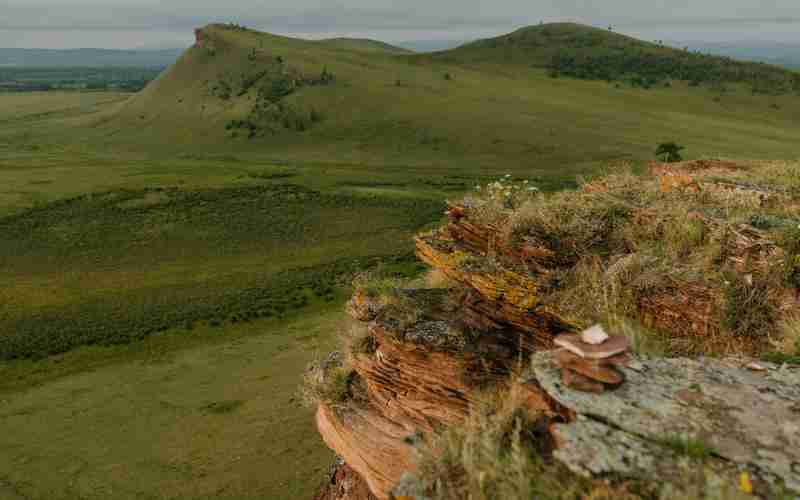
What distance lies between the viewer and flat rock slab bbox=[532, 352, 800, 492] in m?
3.16

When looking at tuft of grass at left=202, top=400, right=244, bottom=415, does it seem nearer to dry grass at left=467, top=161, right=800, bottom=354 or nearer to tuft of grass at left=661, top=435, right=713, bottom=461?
dry grass at left=467, top=161, right=800, bottom=354

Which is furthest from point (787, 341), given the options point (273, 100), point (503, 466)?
point (273, 100)

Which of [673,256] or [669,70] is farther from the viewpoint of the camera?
[669,70]

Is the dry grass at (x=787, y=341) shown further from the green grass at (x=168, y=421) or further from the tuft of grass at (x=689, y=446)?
the green grass at (x=168, y=421)

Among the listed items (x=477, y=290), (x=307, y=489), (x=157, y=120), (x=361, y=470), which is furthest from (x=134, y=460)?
(x=157, y=120)

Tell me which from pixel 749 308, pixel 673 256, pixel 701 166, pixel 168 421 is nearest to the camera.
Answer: pixel 749 308

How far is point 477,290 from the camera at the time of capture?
7301 millimetres

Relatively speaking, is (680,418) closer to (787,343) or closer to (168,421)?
(787,343)

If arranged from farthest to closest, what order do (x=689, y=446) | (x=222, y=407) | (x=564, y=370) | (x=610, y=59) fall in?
1. (x=610, y=59)
2. (x=222, y=407)
3. (x=564, y=370)
4. (x=689, y=446)

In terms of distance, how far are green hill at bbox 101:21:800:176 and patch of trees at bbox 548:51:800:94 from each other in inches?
105

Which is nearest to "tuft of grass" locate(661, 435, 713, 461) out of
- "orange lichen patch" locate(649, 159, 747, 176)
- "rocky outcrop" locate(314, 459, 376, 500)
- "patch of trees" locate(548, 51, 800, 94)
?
"rocky outcrop" locate(314, 459, 376, 500)

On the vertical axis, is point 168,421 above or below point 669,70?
below

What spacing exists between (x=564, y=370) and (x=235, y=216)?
39.4m

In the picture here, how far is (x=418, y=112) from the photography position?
226 ft
